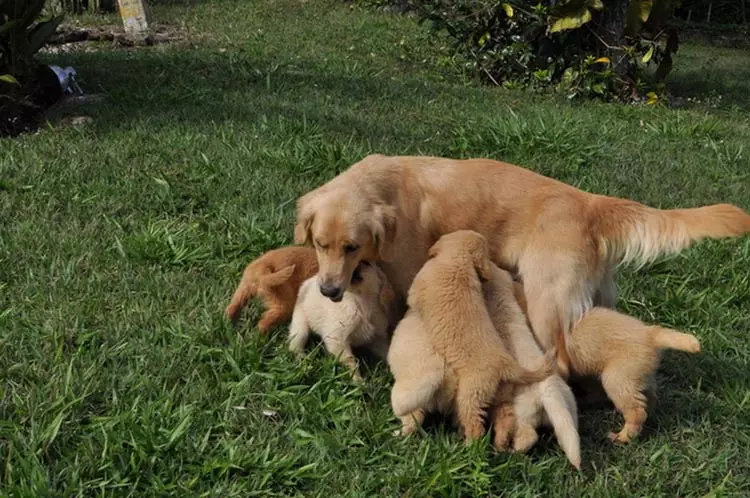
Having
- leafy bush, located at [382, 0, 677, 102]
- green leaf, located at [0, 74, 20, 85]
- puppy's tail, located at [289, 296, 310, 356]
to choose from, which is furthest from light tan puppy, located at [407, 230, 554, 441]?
leafy bush, located at [382, 0, 677, 102]

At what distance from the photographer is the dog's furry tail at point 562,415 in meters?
2.89

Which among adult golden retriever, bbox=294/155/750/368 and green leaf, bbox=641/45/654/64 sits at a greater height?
adult golden retriever, bbox=294/155/750/368

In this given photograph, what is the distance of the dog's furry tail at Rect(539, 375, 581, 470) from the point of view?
2.89 m

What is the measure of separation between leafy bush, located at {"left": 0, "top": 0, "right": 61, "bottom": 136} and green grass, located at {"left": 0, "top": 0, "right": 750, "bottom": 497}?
47cm

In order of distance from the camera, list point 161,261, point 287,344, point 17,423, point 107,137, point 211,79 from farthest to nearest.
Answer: point 211,79 < point 107,137 < point 161,261 < point 287,344 < point 17,423

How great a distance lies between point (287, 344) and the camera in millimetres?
3553

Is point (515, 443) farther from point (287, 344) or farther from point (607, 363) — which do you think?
point (287, 344)

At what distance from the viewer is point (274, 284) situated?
144 inches

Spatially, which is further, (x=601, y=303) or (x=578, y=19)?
(x=578, y=19)

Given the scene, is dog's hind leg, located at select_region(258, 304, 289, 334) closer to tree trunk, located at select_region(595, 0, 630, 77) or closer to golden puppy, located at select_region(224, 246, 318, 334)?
golden puppy, located at select_region(224, 246, 318, 334)

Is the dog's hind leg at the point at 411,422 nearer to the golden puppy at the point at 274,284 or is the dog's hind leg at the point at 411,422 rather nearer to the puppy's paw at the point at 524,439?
the puppy's paw at the point at 524,439

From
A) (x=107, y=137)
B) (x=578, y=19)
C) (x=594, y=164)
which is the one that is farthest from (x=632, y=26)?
(x=107, y=137)

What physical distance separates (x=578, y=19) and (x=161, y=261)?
637 centimetres

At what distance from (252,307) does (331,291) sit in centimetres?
65
